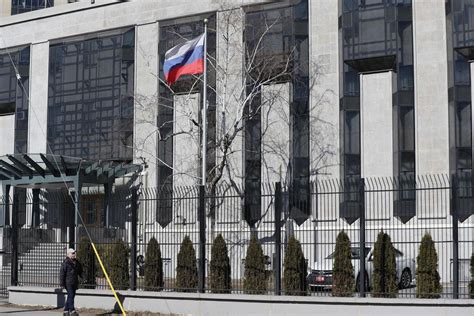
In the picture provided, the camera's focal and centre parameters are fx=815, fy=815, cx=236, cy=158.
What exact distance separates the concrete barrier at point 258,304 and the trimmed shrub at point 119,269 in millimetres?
371

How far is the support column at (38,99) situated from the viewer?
39.9 m

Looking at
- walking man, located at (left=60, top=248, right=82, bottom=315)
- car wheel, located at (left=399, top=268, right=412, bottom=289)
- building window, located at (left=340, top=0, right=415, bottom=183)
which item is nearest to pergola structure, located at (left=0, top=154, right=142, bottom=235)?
building window, located at (left=340, top=0, right=415, bottom=183)

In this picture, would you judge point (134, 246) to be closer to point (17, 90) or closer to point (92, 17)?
point (92, 17)

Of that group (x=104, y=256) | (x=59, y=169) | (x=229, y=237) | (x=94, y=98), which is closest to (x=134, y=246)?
(x=104, y=256)

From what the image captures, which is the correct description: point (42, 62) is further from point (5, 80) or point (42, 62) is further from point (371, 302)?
point (371, 302)

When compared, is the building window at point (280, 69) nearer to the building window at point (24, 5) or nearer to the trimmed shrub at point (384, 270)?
the trimmed shrub at point (384, 270)

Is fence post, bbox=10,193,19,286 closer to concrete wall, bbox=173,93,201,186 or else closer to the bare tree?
the bare tree

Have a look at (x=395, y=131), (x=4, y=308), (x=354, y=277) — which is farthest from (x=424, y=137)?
(x=4, y=308)

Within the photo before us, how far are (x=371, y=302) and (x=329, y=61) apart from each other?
16403 mm

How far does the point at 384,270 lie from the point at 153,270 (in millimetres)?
5973

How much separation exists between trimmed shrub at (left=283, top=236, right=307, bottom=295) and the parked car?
0.31m

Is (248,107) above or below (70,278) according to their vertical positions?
above

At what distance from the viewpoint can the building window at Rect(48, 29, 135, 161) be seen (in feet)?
123

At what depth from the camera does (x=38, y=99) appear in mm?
40219
